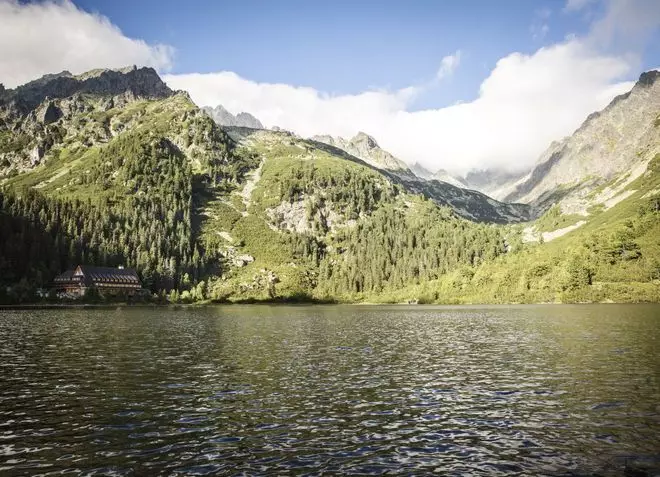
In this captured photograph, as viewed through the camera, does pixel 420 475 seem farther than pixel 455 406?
No

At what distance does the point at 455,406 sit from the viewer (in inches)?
1276

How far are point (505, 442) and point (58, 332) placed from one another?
83309 mm

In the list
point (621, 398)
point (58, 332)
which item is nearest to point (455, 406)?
point (621, 398)

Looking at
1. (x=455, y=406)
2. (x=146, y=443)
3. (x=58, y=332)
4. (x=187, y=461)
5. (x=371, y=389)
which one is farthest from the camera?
(x=58, y=332)

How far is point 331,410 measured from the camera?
31359 mm

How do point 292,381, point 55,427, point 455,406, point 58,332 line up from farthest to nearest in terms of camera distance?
point 58,332 → point 292,381 → point 455,406 → point 55,427

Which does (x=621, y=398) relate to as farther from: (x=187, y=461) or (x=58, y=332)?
(x=58, y=332)

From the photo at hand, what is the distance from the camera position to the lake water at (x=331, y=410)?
21.7m

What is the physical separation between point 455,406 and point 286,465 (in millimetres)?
15523

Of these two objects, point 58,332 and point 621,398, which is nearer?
point 621,398

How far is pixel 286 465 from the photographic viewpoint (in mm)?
20984

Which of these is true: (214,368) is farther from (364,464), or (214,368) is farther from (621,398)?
(621,398)

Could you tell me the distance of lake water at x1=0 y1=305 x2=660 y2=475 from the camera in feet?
71.2

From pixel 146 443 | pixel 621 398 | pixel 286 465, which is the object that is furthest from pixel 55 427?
pixel 621 398
